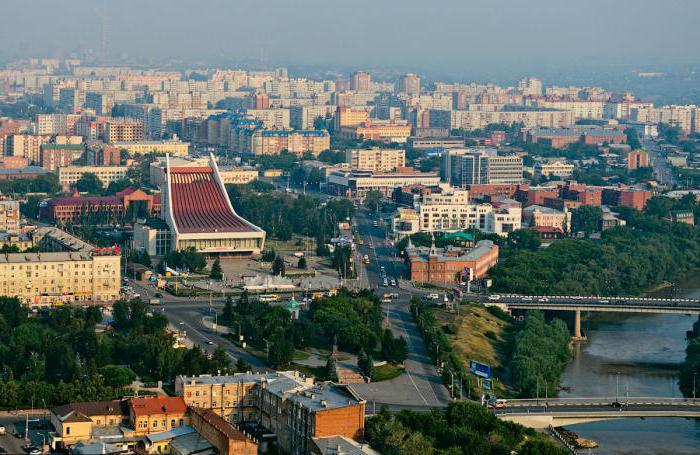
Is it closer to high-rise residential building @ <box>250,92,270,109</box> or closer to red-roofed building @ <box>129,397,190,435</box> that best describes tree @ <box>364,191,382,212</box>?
red-roofed building @ <box>129,397,190,435</box>

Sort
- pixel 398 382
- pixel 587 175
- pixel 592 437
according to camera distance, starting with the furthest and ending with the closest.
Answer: pixel 587 175
pixel 398 382
pixel 592 437

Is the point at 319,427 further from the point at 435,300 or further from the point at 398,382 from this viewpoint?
the point at 435,300

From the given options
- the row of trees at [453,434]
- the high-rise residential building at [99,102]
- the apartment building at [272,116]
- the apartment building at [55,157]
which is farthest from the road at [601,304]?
the high-rise residential building at [99,102]

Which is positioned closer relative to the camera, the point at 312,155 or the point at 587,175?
the point at 587,175

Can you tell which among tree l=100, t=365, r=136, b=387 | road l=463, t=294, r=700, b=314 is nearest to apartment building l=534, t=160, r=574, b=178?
road l=463, t=294, r=700, b=314

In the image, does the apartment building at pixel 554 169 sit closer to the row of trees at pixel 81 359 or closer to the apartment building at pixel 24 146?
the apartment building at pixel 24 146

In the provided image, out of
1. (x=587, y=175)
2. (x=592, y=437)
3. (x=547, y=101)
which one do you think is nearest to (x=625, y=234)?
(x=587, y=175)

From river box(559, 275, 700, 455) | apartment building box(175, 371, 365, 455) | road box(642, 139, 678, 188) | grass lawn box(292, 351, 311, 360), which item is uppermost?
apartment building box(175, 371, 365, 455)
